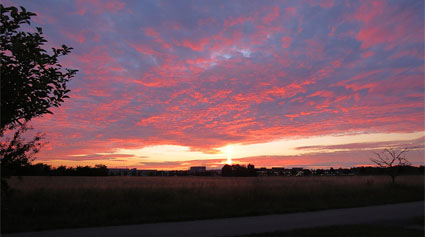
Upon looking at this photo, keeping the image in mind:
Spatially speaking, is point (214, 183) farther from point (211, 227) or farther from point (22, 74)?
point (22, 74)

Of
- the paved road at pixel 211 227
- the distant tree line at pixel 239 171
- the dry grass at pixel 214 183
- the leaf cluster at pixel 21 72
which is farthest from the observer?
the distant tree line at pixel 239 171

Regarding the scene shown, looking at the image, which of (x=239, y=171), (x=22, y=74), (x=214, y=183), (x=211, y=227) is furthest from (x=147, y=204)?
(x=239, y=171)

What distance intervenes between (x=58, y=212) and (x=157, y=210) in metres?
4.73

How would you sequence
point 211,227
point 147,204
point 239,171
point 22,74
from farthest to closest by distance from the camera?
point 239,171
point 147,204
point 211,227
point 22,74

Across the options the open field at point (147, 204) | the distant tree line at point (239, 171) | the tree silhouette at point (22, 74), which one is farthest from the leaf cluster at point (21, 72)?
the distant tree line at point (239, 171)

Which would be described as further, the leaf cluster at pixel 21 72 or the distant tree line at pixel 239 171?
the distant tree line at pixel 239 171

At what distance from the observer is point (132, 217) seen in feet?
49.4

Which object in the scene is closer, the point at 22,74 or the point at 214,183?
the point at 22,74

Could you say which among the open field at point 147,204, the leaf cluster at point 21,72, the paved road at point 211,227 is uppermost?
the leaf cluster at point 21,72

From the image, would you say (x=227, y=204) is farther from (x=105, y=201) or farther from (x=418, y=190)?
(x=418, y=190)

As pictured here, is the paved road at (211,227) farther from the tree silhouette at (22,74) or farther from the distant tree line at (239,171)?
→ the distant tree line at (239,171)

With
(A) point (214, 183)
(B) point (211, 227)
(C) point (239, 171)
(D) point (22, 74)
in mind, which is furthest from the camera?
(C) point (239, 171)

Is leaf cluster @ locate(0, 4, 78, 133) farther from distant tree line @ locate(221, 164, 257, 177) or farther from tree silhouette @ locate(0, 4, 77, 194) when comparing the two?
distant tree line @ locate(221, 164, 257, 177)

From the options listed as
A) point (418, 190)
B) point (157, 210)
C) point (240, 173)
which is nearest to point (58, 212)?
point (157, 210)
